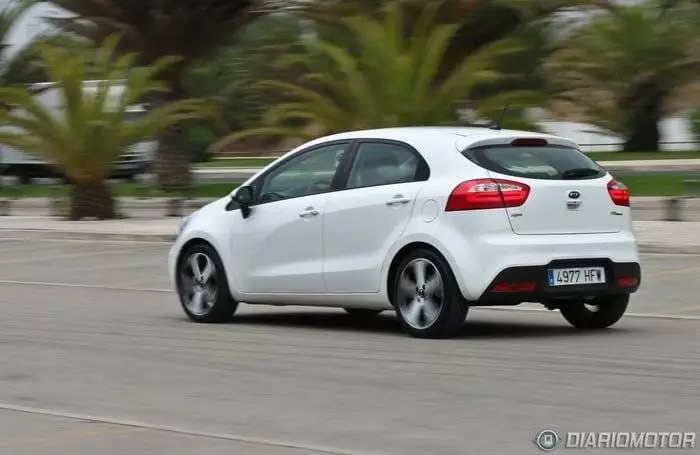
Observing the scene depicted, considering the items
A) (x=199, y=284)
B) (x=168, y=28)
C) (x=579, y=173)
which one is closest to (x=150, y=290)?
(x=199, y=284)

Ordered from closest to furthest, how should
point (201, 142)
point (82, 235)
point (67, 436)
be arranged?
1. point (67, 436)
2. point (82, 235)
3. point (201, 142)

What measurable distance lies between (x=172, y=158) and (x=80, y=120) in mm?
8701

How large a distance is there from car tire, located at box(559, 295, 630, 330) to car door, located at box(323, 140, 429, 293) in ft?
5.53

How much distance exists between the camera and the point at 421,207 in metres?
10.7

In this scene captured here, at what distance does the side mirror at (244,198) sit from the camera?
40.1 ft

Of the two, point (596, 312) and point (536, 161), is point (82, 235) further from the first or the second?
point (536, 161)

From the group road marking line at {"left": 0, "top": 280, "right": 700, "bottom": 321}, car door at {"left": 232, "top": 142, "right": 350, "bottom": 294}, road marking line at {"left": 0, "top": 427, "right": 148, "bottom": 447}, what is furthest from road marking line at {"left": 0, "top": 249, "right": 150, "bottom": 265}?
road marking line at {"left": 0, "top": 427, "right": 148, "bottom": 447}

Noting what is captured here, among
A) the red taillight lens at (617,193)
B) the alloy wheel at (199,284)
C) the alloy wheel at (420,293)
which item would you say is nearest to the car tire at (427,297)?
the alloy wheel at (420,293)

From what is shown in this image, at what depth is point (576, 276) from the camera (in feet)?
35.0

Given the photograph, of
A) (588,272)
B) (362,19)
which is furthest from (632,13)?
(588,272)

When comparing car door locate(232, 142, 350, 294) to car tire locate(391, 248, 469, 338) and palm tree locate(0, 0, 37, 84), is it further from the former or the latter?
palm tree locate(0, 0, 37, 84)

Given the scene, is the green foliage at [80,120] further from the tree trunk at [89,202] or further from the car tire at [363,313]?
the car tire at [363,313]

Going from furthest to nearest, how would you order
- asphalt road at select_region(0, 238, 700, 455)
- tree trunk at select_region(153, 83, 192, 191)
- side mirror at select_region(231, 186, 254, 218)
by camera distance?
tree trunk at select_region(153, 83, 192, 191) → side mirror at select_region(231, 186, 254, 218) → asphalt road at select_region(0, 238, 700, 455)

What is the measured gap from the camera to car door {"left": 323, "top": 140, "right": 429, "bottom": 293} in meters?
10.9
